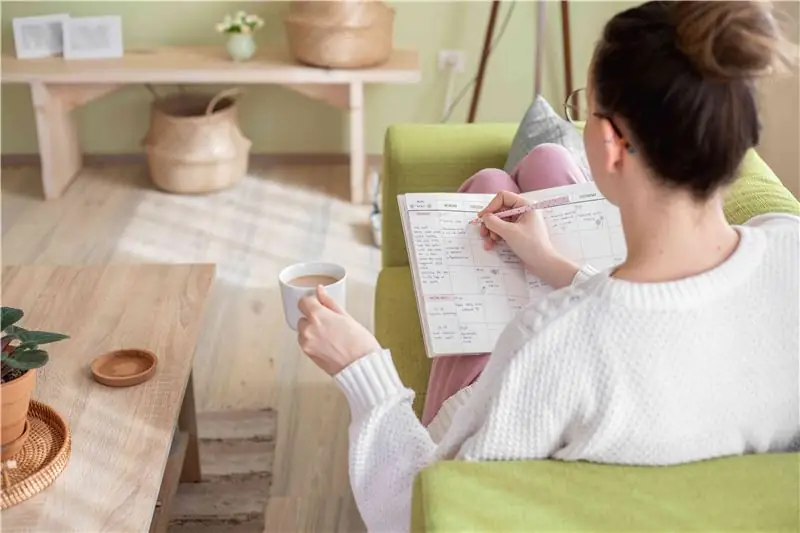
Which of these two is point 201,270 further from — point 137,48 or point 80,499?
point 137,48

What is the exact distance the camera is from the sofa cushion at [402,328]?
1.63 meters

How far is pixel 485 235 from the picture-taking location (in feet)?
5.21

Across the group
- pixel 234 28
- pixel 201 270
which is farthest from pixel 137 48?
pixel 201 270

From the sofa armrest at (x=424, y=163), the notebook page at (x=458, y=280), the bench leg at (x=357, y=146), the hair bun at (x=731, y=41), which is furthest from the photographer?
the bench leg at (x=357, y=146)

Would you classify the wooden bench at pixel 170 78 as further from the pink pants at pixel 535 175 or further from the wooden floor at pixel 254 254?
the pink pants at pixel 535 175

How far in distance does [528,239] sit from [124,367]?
27.4 inches

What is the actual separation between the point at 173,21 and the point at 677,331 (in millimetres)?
2963

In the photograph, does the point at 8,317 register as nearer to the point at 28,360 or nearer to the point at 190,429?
the point at 28,360

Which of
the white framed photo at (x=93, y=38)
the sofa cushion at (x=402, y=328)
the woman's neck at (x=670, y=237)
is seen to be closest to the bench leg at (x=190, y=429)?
the sofa cushion at (x=402, y=328)

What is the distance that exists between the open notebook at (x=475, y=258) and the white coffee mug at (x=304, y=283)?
0.60 feet

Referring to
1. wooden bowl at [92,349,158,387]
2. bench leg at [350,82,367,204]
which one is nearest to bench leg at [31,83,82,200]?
bench leg at [350,82,367,204]

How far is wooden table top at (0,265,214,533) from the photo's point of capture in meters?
1.25

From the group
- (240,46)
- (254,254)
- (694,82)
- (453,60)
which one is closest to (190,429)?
(254,254)

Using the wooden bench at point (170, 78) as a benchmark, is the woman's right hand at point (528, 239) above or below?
above
